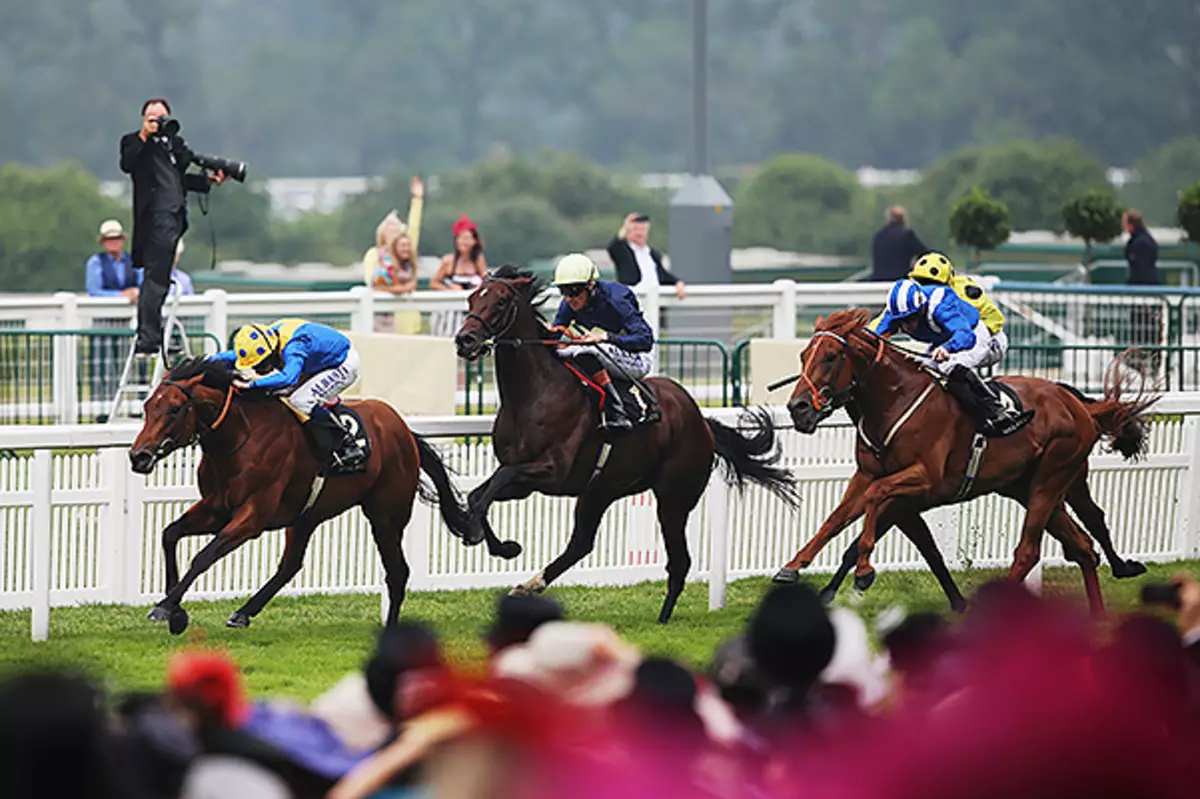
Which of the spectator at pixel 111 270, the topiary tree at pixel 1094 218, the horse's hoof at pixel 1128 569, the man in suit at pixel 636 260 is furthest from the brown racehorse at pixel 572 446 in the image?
the topiary tree at pixel 1094 218

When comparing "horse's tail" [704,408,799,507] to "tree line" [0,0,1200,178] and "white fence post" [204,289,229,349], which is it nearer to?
"white fence post" [204,289,229,349]

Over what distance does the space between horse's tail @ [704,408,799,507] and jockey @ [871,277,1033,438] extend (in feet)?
2.94

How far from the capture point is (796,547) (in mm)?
Answer: 12461

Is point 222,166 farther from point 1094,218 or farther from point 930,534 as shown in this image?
point 1094,218

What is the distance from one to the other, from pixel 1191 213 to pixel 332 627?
1508 cm

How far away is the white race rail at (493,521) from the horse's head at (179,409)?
0.71m

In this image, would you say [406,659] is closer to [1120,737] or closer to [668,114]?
[1120,737]

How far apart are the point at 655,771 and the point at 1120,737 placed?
0.72 metres

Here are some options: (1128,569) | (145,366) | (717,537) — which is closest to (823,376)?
(717,537)

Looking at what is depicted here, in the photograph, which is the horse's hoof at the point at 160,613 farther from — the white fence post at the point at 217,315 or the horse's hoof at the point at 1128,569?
the white fence post at the point at 217,315

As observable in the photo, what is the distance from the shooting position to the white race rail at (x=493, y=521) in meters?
10.6

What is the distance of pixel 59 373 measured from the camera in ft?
53.3

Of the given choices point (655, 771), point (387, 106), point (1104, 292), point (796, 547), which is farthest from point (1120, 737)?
point (387, 106)

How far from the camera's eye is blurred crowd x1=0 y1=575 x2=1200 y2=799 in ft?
10.7
